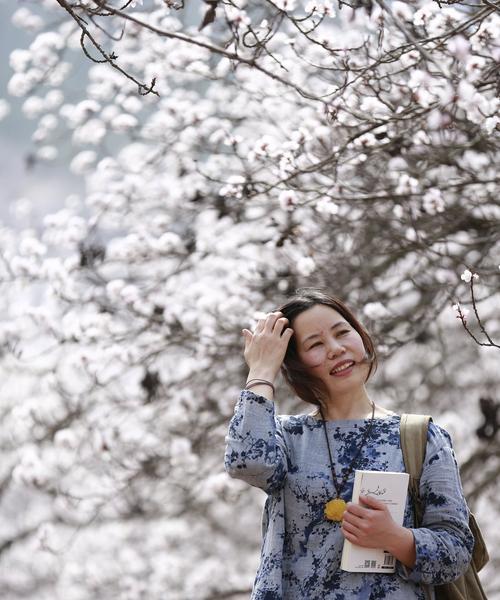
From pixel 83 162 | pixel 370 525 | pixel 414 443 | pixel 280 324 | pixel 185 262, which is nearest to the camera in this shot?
pixel 370 525

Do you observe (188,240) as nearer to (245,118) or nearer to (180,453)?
(245,118)

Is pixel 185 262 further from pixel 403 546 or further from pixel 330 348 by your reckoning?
pixel 403 546

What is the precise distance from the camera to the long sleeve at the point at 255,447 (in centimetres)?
163

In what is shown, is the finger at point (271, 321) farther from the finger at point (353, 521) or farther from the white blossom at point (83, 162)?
the white blossom at point (83, 162)

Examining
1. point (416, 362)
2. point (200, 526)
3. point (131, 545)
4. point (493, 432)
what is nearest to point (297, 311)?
point (493, 432)

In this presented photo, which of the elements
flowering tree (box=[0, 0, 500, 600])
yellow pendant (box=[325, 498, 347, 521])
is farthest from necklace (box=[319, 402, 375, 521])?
flowering tree (box=[0, 0, 500, 600])

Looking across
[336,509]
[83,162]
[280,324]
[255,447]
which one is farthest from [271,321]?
[83,162]

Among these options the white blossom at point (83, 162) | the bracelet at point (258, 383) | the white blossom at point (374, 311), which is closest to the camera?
the bracelet at point (258, 383)

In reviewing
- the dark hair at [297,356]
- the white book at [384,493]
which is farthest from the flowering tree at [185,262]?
the white book at [384,493]

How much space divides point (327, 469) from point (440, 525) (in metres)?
0.22

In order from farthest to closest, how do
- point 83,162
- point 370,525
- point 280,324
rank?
point 83,162
point 280,324
point 370,525

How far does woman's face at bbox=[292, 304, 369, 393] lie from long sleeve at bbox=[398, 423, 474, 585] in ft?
0.61

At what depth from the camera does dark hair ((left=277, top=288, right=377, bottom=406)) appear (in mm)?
1795

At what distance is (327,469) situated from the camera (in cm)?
169
